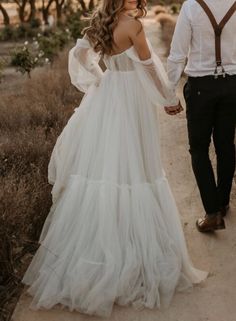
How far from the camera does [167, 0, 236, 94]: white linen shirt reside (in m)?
3.81

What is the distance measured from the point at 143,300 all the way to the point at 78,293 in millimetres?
404

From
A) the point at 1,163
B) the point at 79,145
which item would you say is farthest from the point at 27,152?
the point at 79,145

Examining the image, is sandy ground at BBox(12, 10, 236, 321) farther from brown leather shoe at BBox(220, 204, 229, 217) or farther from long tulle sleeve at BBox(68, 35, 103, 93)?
long tulle sleeve at BBox(68, 35, 103, 93)

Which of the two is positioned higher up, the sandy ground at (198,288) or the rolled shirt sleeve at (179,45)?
the rolled shirt sleeve at (179,45)

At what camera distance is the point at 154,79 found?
370 centimetres

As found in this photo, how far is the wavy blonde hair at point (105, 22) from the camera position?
3514 mm

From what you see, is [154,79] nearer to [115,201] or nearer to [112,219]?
[115,201]

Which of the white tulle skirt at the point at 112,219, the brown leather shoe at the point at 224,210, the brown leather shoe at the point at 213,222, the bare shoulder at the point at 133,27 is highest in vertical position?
the bare shoulder at the point at 133,27

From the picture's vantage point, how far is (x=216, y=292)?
365cm

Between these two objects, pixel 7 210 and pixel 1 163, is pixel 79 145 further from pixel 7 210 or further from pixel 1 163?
pixel 1 163

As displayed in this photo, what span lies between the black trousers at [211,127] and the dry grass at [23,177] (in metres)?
1.23


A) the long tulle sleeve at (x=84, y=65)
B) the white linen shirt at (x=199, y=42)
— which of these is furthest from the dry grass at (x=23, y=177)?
the white linen shirt at (x=199, y=42)

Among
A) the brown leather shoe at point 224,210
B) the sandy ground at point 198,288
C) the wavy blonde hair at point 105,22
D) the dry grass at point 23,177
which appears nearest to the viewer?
the sandy ground at point 198,288

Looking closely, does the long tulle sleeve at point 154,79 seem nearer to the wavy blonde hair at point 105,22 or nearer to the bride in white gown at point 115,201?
the bride in white gown at point 115,201
